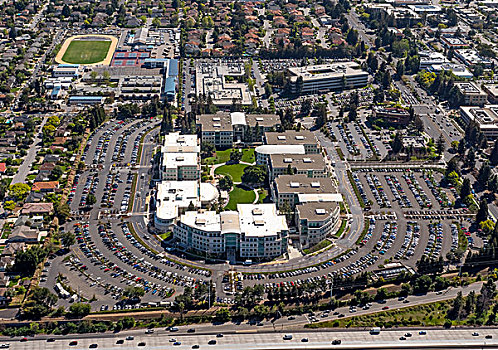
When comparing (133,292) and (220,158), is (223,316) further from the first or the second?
(220,158)

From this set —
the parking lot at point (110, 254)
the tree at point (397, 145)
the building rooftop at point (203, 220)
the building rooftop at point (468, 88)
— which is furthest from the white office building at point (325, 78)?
the building rooftop at point (203, 220)

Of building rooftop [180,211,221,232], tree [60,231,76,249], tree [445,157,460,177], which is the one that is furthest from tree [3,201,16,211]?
tree [445,157,460,177]

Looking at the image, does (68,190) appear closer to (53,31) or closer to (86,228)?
(86,228)

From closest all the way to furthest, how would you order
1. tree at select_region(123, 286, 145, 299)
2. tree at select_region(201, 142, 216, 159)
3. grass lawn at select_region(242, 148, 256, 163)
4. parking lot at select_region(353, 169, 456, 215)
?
tree at select_region(123, 286, 145, 299) → parking lot at select_region(353, 169, 456, 215) → grass lawn at select_region(242, 148, 256, 163) → tree at select_region(201, 142, 216, 159)

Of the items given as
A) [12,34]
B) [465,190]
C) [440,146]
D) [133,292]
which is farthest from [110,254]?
[12,34]

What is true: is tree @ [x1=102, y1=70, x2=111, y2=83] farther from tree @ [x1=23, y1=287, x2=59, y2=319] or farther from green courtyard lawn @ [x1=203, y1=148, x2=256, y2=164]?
tree @ [x1=23, y1=287, x2=59, y2=319]

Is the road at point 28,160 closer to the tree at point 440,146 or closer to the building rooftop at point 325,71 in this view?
the building rooftop at point 325,71
